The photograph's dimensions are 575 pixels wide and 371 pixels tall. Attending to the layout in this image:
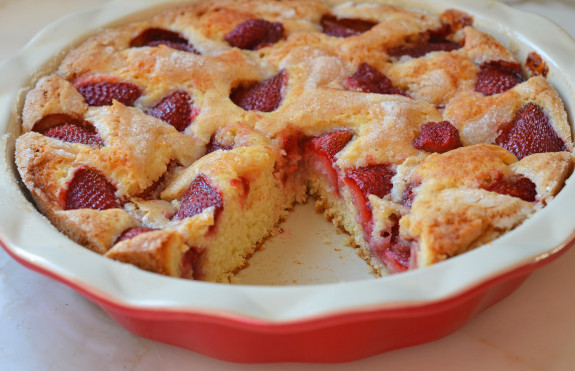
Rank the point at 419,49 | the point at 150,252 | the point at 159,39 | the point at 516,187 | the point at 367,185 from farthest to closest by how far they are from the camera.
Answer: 1. the point at 159,39
2. the point at 419,49
3. the point at 367,185
4. the point at 516,187
5. the point at 150,252

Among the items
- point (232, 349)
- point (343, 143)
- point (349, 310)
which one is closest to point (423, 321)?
point (349, 310)

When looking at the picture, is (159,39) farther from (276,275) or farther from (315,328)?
(315,328)

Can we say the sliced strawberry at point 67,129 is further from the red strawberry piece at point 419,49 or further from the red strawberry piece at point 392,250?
the red strawberry piece at point 419,49

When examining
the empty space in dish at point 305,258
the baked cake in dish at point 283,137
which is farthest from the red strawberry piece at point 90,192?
the empty space in dish at point 305,258

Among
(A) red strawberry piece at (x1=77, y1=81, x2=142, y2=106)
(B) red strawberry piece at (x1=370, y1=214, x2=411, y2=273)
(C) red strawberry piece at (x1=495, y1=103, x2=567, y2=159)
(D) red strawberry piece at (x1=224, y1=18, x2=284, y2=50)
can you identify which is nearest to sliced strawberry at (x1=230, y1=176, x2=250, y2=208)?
(B) red strawberry piece at (x1=370, y1=214, x2=411, y2=273)

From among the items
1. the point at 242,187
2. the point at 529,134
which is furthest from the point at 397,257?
the point at 529,134

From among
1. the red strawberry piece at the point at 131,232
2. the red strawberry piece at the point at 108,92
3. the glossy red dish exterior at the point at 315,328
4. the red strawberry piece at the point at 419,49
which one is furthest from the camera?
the red strawberry piece at the point at 419,49
